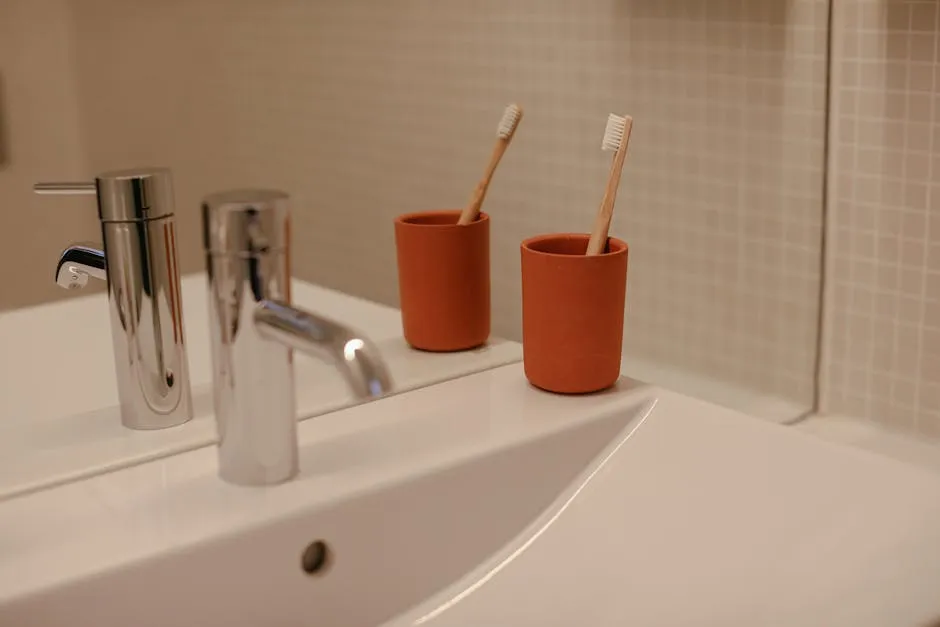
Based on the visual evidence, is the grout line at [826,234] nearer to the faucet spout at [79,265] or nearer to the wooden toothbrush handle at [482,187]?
the wooden toothbrush handle at [482,187]

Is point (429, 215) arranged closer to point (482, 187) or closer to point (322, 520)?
point (482, 187)

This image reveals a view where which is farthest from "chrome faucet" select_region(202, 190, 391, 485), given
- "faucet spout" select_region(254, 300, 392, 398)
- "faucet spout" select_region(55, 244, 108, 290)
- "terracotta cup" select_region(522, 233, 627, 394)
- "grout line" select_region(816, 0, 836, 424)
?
"grout line" select_region(816, 0, 836, 424)

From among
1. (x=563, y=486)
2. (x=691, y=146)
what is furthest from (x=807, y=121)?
(x=563, y=486)

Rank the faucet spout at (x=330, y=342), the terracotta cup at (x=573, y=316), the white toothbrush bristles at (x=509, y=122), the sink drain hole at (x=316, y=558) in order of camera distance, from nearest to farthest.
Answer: the faucet spout at (x=330, y=342), the sink drain hole at (x=316, y=558), the terracotta cup at (x=573, y=316), the white toothbrush bristles at (x=509, y=122)

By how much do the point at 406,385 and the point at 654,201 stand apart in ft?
0.99

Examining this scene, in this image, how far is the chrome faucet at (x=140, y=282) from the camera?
30.2 inches

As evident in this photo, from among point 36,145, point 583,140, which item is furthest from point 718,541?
point 36,145

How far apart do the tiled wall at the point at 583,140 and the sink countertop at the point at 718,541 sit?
198 millimetres

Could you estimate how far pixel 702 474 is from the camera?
843mm

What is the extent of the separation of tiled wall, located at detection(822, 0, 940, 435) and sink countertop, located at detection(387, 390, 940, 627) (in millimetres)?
196

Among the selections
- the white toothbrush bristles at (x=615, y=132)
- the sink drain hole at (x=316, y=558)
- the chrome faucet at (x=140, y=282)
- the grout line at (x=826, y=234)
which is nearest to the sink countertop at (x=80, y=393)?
the chrome faucet at (x=140, y=282)

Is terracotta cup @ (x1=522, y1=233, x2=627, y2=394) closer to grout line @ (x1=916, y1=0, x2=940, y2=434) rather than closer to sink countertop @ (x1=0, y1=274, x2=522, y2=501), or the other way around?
sink countertop @ (x1=0, y1=274, x2=522, y2=501)

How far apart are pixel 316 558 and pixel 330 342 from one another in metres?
0.18

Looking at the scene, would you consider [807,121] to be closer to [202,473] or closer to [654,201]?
[654,201]
